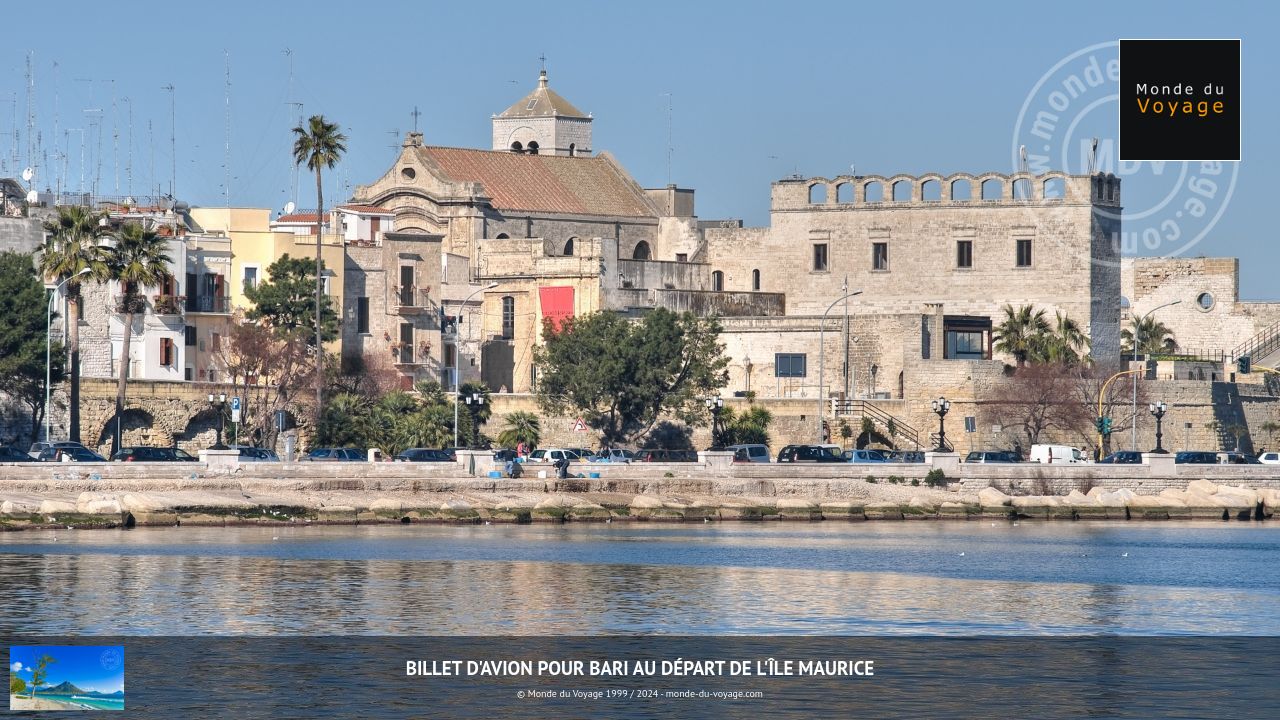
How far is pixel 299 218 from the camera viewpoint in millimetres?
101562

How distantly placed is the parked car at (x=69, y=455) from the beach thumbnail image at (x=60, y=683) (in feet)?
117

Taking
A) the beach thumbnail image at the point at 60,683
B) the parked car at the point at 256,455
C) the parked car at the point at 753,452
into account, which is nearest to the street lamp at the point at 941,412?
the parked car at the point at 753,452

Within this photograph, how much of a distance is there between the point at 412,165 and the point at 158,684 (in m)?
69.7

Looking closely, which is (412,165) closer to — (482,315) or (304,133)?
(482,315)

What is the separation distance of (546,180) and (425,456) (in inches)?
1525

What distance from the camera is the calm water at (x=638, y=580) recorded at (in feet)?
134

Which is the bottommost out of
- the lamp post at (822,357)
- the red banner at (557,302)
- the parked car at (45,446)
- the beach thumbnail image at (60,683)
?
the beach thumbnail image at (60,683)

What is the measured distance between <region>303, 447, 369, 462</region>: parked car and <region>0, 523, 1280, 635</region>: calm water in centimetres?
826

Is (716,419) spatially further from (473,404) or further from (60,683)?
(60,683)

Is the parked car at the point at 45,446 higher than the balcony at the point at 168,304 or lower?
lower

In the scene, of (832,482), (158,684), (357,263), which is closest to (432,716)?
(158,684)

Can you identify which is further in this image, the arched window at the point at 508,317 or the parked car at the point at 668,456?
the arched window at the point at 508,317

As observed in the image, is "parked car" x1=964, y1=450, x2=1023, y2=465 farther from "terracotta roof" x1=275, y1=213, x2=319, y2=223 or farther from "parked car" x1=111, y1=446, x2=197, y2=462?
"terracotta roof" x1=275, y1=213, x2=319, y2=223

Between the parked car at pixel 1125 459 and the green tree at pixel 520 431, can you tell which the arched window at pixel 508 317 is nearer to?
the green tree at pixel 520 431
